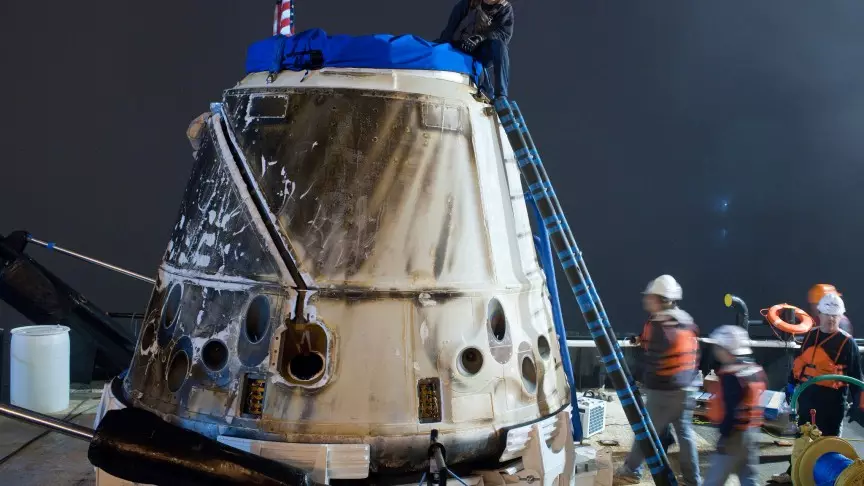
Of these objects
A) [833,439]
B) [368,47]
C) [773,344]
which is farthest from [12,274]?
[773,344]

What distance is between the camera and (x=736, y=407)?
14.2ft

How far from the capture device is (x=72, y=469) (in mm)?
5703

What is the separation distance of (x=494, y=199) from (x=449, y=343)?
0.86m

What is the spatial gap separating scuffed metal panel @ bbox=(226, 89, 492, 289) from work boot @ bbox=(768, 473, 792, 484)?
4.10m

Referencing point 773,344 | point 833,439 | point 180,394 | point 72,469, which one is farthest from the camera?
point 773,344

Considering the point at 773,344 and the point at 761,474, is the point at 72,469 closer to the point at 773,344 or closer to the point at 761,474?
the point at 761,474

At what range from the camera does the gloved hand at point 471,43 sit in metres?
3.93

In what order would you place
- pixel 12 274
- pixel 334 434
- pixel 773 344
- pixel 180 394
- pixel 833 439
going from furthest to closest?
pixel 773 344 < pixel 12 274 < pixel 833 439 < pixel 180 394 < pixel 334 434

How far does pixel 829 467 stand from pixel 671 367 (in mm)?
1223

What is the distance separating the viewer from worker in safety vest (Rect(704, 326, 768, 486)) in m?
4.30

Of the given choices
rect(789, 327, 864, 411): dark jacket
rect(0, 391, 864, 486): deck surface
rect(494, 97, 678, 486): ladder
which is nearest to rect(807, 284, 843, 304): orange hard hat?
rect(789, 327, 864, 411): dark jacket

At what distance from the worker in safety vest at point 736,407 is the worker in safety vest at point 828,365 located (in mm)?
1779

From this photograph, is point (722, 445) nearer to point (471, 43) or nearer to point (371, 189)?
point (371, 189)

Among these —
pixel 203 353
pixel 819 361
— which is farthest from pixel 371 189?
pixel 819 361
